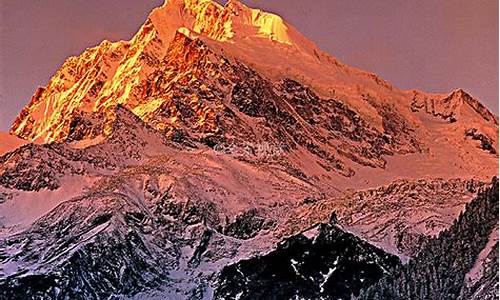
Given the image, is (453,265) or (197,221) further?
(197,221)

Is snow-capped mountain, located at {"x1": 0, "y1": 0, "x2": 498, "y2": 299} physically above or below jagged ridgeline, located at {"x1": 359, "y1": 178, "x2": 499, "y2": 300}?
above

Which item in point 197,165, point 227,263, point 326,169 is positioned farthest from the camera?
point 326,169

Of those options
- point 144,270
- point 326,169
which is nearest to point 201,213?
point 144,270

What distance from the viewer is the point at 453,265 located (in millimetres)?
104125

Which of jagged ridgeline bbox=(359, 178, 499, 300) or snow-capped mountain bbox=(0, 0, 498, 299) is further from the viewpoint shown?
snow-capped mountain bbox=(0, 0, 498, 299)

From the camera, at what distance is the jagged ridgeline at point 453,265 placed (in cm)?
10062

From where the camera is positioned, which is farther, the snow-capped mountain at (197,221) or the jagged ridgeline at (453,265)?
the snow-capped mountain at (197,221)

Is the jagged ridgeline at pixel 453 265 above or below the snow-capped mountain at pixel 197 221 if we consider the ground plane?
below

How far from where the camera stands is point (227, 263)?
135250 mm

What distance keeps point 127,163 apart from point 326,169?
3606 centimetres

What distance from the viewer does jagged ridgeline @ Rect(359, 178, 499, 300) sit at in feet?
330

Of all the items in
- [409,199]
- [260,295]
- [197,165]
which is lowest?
[260,295]

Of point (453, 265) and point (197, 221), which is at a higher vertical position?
point (197, 221)

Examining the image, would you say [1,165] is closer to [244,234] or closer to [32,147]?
[32,147]
